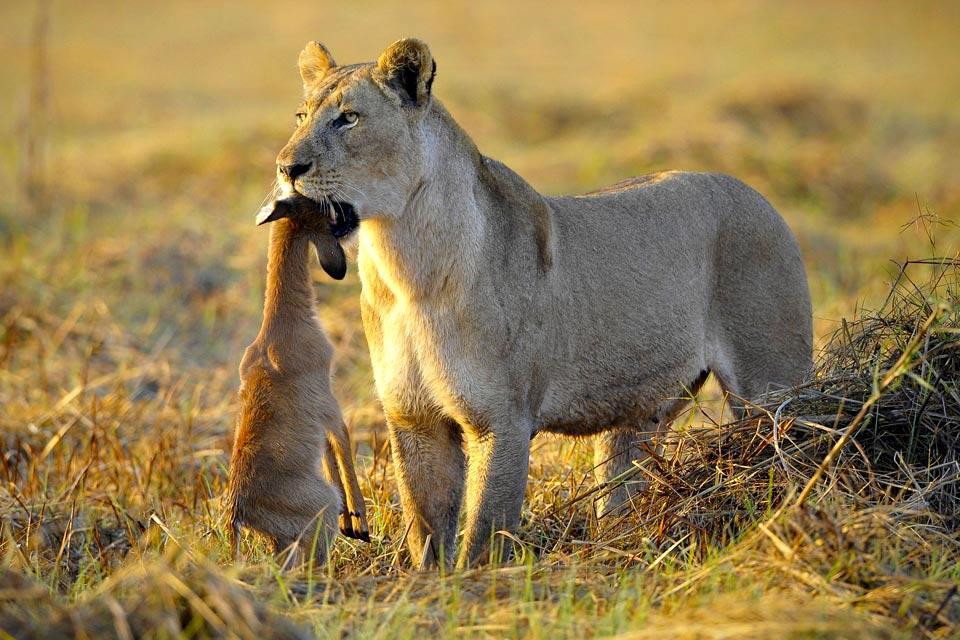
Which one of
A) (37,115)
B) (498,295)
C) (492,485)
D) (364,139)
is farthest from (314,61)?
(37,115)

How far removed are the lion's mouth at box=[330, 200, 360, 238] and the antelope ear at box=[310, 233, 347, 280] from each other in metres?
0.15

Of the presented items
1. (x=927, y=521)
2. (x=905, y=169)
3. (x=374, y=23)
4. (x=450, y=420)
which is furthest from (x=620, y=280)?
(x=374, y=23)

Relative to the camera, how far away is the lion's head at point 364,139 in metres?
4.79

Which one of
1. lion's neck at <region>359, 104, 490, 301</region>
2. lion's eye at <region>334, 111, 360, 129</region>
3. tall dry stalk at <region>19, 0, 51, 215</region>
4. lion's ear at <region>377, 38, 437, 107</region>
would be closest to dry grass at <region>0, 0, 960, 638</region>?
tall dry stalk at <region>19, 0, 51, 215</region>

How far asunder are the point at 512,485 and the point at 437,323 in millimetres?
728

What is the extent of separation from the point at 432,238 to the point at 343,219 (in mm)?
386

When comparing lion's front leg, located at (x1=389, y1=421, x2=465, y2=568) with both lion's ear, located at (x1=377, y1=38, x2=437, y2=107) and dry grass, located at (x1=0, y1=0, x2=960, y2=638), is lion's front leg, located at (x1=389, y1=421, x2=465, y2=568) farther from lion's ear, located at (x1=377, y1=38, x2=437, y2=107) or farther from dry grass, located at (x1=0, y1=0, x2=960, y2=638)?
lion's ear, located at (x1=377, y1=38, x2=437, y2=107)

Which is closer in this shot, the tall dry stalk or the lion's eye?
the lion's eye

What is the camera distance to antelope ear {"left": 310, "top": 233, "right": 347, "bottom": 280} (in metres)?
5.06

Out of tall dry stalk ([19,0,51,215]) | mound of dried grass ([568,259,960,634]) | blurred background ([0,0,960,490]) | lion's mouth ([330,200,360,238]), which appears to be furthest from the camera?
tall dry stalk ([19,0,51,215])

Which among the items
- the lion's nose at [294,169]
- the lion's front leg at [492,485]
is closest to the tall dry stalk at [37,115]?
the lion's nose at [294,169]

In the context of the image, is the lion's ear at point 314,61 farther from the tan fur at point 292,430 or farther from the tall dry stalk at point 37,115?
the tall dry stalk at point 37,115

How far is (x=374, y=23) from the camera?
32688mm

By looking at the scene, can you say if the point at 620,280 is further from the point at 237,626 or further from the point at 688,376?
the point at 237,626
